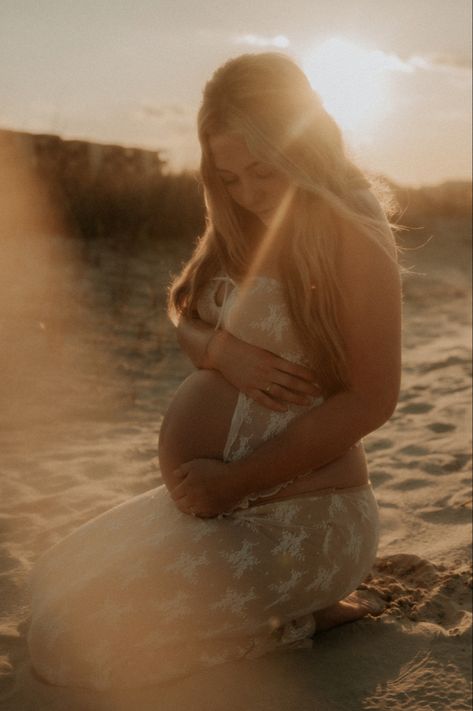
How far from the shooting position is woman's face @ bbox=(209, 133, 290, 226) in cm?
238

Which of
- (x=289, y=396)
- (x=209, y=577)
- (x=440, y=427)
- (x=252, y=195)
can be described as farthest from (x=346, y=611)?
(x=440, y=427)

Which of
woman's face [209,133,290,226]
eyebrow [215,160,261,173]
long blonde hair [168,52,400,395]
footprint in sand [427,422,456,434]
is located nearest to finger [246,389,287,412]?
long blonde hair [168,52,400,395]

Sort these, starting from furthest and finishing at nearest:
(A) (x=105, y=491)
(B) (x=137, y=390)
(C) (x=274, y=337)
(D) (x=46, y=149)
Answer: (D) (x=46, y=149) → (B) (x=137, y=390) → (A) (x=105, y=491) → (C) (x=274, y=337)

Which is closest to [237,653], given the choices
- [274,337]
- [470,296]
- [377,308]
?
[274,337]

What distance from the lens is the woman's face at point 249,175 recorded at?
2383 mm

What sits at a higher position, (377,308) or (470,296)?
(377,308)

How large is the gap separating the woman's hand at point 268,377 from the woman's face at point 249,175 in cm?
45

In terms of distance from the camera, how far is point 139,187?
979cm

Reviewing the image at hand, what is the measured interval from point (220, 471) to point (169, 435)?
264mm

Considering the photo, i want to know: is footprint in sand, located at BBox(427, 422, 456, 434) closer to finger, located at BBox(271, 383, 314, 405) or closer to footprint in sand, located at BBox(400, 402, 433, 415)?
footprint in sand, located at BBox(400, 402, 433, 415)

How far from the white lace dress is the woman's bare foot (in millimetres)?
130

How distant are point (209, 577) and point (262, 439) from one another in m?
0.44

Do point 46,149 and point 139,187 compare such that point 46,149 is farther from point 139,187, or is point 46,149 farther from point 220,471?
point 220,471

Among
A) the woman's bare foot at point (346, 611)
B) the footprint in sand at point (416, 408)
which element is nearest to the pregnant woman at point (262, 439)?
the woman's bare foot at point (346, 611)
